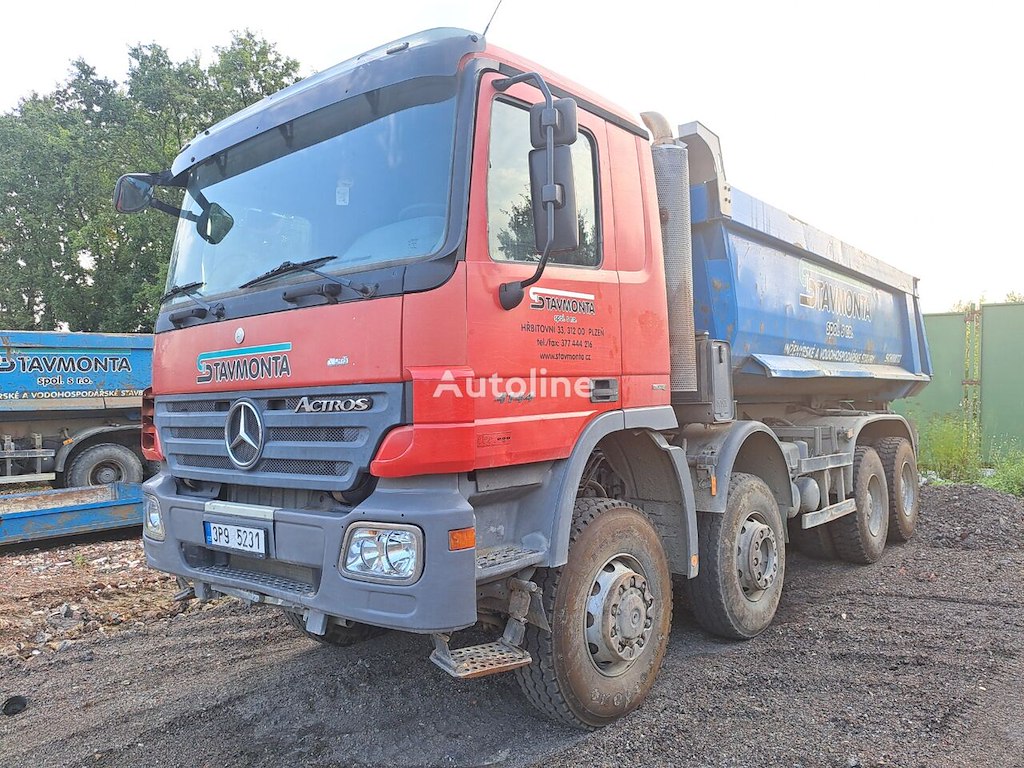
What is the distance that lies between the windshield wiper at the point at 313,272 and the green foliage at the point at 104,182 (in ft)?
60.2

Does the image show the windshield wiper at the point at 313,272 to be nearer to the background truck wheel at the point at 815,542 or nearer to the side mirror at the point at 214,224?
the side mirror at the point at 214,224

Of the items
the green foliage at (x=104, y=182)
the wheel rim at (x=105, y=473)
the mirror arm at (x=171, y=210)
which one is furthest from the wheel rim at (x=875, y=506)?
the green foliage at (x=104, y=182)

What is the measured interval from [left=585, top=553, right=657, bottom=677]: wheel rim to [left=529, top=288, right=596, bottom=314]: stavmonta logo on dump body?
114cm

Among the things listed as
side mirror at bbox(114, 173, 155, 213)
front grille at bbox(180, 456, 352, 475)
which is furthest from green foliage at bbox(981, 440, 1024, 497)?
side mirror at bbox(114, 173, 155, 213)

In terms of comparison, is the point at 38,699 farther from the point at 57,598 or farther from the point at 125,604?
the point at 57,598

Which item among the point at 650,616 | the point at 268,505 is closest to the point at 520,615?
the point at 650,616

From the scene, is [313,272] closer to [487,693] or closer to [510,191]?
[510,191]

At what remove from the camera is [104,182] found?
2066 cm

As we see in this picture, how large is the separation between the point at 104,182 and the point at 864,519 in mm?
21497

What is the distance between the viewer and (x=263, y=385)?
3.06 meters

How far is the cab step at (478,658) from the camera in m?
2.71

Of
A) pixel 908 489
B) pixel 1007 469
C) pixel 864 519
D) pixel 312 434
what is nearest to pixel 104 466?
pixel 312 434

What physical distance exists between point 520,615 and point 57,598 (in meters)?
4.55

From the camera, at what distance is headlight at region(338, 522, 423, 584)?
2594 mm
